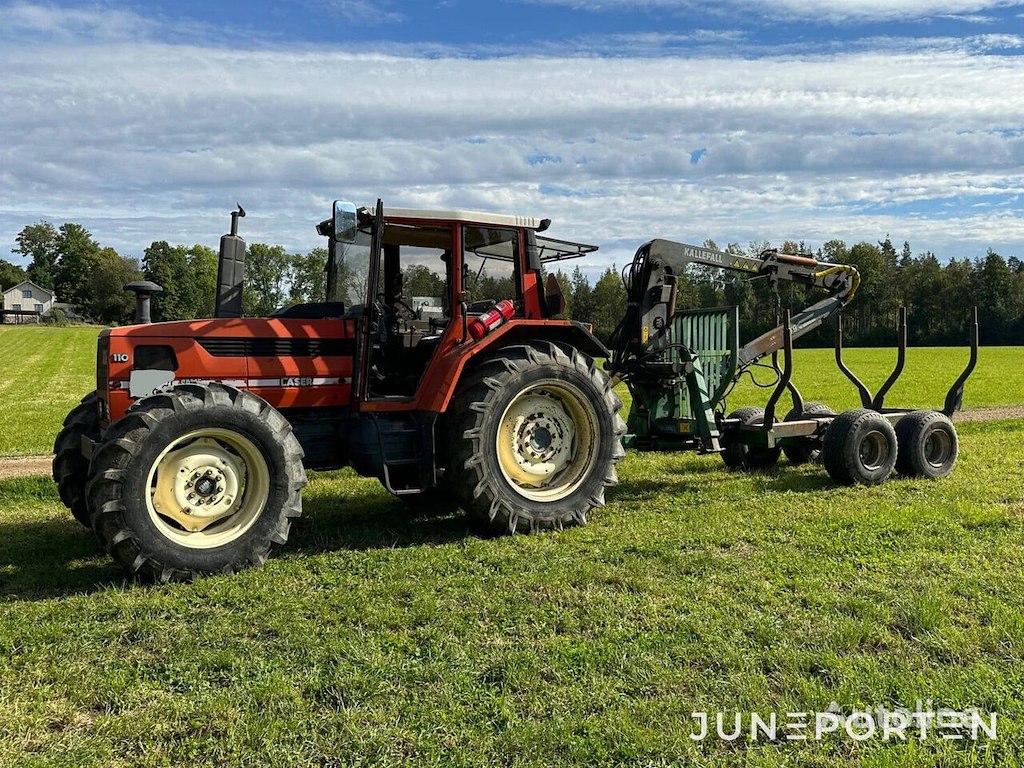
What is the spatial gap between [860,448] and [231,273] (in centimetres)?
641

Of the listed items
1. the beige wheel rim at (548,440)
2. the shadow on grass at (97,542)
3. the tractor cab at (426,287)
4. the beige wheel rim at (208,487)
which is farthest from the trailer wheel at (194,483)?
the beige wheel rim at (548,440)

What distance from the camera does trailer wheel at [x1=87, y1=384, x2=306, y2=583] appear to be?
5430mm

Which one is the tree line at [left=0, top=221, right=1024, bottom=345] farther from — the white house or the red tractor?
the red tractor

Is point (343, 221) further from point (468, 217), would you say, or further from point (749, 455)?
point (749, 455)

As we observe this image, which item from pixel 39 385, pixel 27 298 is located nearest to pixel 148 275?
pixel 39 385

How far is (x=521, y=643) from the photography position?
450 cm

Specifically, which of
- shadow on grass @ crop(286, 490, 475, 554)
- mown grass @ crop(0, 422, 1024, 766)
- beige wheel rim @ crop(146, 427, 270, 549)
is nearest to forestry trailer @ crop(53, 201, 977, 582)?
beige wheel rim @ crop(146, 427, 270, 549)

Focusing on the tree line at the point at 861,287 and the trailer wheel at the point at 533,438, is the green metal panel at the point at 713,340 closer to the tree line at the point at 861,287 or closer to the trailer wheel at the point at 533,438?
the trailer wheel at the point at 533,438

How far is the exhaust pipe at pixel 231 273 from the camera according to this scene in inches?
271

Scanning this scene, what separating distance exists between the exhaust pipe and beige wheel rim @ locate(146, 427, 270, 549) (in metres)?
1.46

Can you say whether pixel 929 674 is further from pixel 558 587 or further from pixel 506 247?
pixel 506 247

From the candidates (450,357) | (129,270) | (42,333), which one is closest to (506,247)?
(450,357)

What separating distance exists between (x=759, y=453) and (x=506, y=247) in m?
4.49

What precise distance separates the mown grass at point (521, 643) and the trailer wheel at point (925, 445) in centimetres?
166
